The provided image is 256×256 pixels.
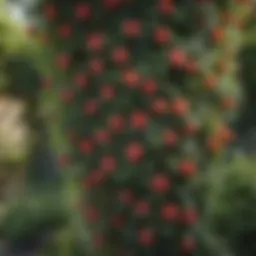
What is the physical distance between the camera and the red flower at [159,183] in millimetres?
4598

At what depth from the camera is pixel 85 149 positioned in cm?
476

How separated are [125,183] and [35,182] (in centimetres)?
406

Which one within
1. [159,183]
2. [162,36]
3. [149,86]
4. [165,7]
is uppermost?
[165,7]

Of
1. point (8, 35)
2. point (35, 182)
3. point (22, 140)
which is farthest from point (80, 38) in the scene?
point (22, 140)

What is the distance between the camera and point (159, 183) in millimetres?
4598

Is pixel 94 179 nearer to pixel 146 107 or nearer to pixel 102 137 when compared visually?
pixel 102 137

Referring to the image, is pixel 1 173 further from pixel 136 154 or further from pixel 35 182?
pixel 136 154

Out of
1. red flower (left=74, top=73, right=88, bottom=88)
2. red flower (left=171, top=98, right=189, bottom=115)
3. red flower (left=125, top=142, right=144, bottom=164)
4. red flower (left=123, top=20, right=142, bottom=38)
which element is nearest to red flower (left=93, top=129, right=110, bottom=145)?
red flower (left=125, top=142, right=144, bottom=164)

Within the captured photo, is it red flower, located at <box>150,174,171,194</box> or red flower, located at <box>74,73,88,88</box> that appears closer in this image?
red flower, located at <box>150,174,171,194</box>

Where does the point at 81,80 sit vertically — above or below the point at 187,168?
above

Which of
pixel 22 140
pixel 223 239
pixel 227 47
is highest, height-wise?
pixel 22 140

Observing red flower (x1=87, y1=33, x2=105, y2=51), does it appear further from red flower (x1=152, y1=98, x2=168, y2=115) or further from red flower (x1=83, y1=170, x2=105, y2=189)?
red flower (x1=83, y1=170, x2=105, y2=189)

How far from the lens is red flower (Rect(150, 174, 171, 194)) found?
4598 mm

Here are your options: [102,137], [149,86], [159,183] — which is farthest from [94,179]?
[149,86]
